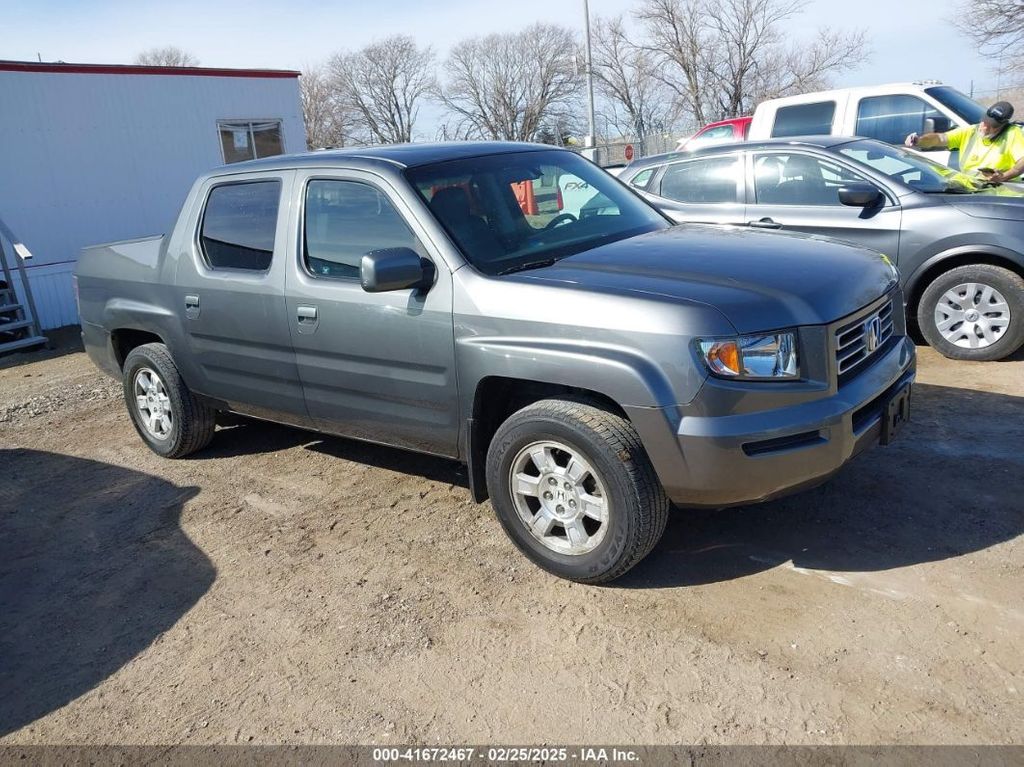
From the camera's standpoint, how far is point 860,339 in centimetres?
352

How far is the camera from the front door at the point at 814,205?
641cm

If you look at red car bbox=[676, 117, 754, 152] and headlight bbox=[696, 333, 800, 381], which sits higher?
red car bbox=[676, 117, 754, 152]

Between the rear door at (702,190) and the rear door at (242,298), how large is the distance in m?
3.52

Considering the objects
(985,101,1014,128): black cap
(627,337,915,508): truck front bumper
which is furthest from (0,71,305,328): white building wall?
(985,101,1014,128): black cap

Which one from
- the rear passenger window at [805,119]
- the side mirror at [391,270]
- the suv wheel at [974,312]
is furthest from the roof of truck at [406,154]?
the rear passenger window at [805,119]

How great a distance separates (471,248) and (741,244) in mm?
1230

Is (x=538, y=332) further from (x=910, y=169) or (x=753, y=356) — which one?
(x=910, y=169)

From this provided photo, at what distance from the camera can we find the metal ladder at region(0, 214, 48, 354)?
1034 centimetres

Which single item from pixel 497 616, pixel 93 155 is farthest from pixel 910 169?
pixel 93 155

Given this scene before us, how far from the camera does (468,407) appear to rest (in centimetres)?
382

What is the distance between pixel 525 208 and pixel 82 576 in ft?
9.30

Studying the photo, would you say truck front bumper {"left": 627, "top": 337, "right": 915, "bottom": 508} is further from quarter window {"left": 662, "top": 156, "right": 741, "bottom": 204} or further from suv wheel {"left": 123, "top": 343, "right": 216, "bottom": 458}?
quarter window {"left": 662, "top": 156, "right": 741, "bottom": 204}

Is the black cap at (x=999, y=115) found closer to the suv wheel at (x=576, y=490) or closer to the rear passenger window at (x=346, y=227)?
the rear passenger window at (x=346, y=227)

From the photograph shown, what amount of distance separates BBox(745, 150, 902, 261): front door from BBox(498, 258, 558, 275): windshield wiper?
3009mm
